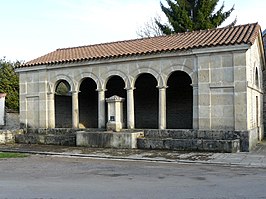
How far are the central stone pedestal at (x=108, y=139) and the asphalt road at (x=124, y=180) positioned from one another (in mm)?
2903

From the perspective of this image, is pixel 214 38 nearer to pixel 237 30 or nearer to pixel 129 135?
pixel 237 30

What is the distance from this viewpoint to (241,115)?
13914mm

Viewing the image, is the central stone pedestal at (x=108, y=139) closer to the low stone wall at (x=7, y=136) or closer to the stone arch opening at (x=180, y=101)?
the low stone wall at (x=7, y=136)

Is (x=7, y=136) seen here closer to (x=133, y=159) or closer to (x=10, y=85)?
(x=133, y=159)

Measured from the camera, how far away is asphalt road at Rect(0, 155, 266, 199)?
22.2 ft

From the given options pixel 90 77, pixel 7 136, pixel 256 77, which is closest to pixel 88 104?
pixel 90 77

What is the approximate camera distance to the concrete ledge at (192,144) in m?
13.2

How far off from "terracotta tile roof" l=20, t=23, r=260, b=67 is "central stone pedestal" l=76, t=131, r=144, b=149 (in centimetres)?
393

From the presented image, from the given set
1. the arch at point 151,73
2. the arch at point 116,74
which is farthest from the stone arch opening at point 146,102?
the arch at point 151,73

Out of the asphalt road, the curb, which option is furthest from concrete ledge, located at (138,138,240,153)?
the asphalt road

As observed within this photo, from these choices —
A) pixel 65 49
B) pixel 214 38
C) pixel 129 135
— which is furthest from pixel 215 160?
pixel 65 49

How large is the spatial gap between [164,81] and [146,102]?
229 inches

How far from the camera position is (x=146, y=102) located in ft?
70.9

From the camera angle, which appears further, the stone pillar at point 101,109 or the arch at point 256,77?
the stone pillar at point 101,109
